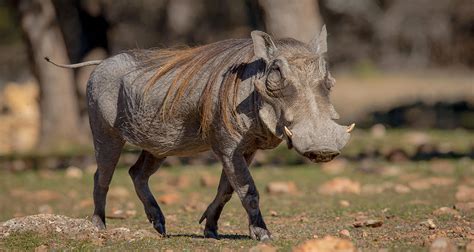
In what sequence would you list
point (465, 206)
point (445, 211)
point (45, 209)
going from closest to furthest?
1. point (445, 211)
2. point (465, 206)
3. point (45, 209)

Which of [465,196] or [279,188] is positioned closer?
[465,196]

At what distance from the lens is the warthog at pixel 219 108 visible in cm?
636

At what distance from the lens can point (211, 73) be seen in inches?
279

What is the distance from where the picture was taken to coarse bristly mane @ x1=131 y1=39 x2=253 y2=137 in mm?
6770

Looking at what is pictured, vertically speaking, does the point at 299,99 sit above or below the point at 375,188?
above

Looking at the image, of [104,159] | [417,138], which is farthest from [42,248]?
[417,138]

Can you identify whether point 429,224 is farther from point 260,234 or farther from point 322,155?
point 322,155

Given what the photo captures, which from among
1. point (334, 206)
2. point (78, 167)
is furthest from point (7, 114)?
point (334, 206)

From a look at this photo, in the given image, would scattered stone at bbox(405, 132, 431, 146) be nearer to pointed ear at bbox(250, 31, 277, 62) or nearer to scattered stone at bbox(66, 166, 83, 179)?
scattered stone at bbox(66, 166, 83, 179)

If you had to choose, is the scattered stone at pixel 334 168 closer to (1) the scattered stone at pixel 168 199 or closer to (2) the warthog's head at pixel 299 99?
(1) the scattered stone at pixel 168 199

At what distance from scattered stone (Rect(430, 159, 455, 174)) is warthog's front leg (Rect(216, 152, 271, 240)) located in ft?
19.7

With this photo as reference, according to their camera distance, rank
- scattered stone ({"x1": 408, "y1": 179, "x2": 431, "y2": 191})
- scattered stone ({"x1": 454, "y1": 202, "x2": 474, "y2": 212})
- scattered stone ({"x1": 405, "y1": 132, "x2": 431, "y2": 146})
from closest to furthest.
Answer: scattered stone ({"x1": 454, "y1": 202, "x2": 474, "y2": 212})
scattered stone ({"x1": 408, "y1": 179, "x2": 431, "y2": 191})
scattered stone ({"x1": 405, "y1": 132, "x2": 431, "y2": 146})

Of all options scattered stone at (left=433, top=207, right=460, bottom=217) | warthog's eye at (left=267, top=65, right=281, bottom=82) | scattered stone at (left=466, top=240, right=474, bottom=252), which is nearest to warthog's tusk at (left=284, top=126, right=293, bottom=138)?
warthog's eye at (left=267, top=65, right=281, bottom=82)

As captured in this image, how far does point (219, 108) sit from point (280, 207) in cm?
310
